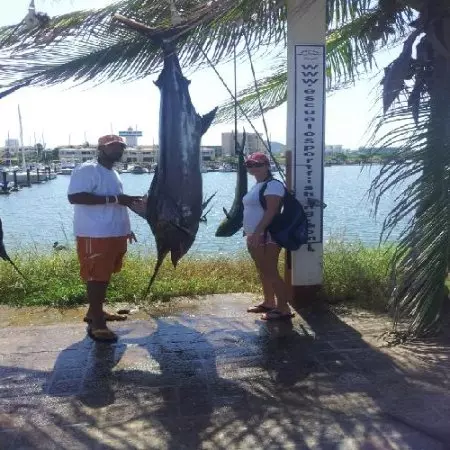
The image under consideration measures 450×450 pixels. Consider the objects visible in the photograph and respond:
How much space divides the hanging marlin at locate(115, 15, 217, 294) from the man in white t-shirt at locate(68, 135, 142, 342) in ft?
1.17

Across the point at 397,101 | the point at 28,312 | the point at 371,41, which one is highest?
the point at 371,41

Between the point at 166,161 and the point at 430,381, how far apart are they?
8.49 feet

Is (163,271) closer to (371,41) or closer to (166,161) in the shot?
(166,161)

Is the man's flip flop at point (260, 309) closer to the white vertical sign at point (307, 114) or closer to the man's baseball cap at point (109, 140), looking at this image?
the white vertical sign at point (307, 114)

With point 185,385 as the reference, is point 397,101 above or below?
above

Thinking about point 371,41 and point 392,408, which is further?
point 371,41

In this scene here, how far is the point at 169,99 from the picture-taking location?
507 cm

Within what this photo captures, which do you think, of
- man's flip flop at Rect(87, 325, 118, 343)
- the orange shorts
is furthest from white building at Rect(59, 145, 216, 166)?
man's flip flop at Rect(87, 325, 118, 343)

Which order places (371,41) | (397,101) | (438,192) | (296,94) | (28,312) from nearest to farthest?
(438,192) → (397,101) → (296,94) → (28,312) → (371,41)

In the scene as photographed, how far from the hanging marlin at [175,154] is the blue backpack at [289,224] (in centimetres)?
84

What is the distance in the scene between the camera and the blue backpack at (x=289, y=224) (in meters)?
5.74

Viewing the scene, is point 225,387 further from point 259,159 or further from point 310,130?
point 310,130

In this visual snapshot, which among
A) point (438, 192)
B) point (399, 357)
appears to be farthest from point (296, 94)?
point (399, 357)

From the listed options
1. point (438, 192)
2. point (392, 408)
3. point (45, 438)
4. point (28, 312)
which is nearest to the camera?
point (45, 438)
